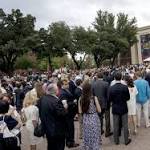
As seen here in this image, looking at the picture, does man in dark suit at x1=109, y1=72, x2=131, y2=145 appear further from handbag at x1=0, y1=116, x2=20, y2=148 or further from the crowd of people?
handbag at x1=0, y1=116, x2=20, y2=148

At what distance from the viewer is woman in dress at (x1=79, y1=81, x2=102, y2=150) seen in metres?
9.84

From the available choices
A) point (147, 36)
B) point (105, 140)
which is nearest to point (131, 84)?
point (105, 140)

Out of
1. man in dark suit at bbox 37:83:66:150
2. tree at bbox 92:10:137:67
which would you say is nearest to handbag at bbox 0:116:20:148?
man in dark suit at bbox 37:83:66:150

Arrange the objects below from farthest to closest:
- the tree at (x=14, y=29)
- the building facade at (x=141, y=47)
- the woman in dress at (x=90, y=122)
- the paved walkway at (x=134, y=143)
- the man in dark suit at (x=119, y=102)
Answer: the building facade at (x=141, y=47) < the tree at (x=14, y=29) < the man in dark suit at (x=119, y=102) < the paved walkway at (x=134, y=143) < the woman in dress at (x=90, y=122)

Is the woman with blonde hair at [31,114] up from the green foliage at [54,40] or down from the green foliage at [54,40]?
down

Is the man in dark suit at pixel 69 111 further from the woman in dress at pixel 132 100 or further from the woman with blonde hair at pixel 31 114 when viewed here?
the woman in dress at pixel 132 100

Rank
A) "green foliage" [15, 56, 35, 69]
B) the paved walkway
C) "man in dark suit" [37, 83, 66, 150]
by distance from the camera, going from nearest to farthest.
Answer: "man in dark suit" [37, 83, 66, 150] → the paved walkway → "green foliage" [15, 56, 35, 69]

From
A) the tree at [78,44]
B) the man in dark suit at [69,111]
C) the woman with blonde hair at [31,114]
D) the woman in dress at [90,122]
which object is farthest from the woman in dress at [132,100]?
the tree at [78,44]

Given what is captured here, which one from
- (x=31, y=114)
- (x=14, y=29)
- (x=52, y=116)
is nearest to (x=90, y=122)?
(x=31, y=114)

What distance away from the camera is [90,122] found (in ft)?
32.7

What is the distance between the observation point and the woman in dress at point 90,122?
984cm

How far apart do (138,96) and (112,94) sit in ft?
7.54

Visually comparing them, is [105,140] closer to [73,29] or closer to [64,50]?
[64,50]

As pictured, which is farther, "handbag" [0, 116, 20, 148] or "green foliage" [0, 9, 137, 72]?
"green foliage" [0, 9, 137, 72]
